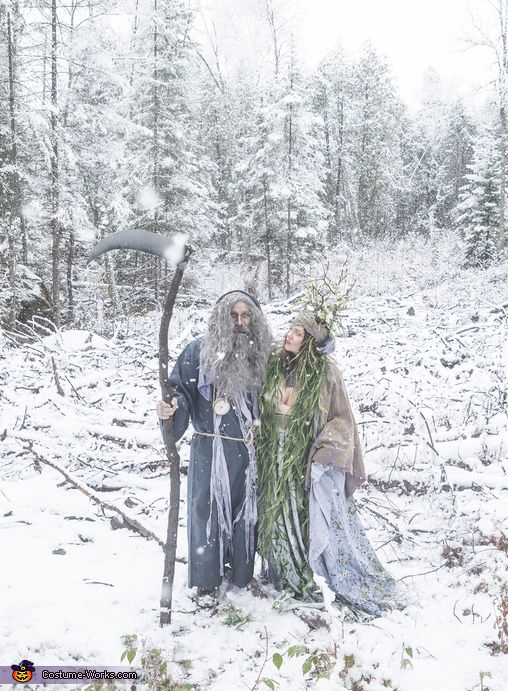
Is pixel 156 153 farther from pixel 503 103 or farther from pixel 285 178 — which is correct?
pixel 503 103

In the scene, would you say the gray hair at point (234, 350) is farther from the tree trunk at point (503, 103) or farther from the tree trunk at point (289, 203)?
the tree trunk at point (503, 103)

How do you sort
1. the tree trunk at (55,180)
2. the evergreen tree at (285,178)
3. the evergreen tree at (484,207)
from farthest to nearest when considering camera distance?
the evergreen tree at (484,207) < the evergreen tree at (285,178) < the tree trunk at (55,180)

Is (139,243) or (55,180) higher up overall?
(55,180)

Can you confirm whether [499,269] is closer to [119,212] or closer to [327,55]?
[119,212]

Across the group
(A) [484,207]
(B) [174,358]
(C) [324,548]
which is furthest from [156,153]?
(C) [324,548]

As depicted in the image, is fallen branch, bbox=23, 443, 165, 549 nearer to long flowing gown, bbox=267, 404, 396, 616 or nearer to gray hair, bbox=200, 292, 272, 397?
long flowing gown, bbox=267, 404, 396, 616

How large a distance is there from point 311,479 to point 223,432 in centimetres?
70

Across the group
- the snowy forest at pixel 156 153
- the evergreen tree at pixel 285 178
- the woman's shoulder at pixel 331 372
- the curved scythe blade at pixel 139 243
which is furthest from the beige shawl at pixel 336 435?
the evergreen tree at pixel 285 178

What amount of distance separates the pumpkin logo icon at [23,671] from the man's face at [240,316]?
2.32m

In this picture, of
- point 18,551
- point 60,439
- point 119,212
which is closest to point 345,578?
Answer: point 18,551

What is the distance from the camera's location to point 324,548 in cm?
347

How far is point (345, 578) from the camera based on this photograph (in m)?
3.54

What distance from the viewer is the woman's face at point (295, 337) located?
355 centimetres

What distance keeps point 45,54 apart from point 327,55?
2131cm
